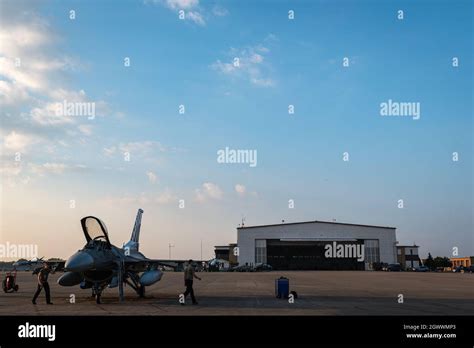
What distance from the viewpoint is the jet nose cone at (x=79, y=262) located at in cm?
1673

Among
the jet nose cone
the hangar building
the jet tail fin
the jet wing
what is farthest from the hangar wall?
the jet nose cone

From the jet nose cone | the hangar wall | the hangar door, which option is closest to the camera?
the jet nose cone

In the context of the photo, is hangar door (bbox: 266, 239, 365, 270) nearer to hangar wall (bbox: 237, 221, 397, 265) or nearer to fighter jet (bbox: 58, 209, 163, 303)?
hangar wall (bbox: 237, 221, 397, 265)

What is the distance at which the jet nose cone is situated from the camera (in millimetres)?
16734

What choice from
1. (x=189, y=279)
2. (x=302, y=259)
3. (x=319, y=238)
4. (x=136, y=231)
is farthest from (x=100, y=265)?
(x=302, y=259)

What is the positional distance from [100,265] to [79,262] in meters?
1.29

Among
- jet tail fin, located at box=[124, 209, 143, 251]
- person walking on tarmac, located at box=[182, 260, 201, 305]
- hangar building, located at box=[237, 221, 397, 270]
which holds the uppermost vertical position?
jet tail fin, located at box=[124, 209, 143, 251]

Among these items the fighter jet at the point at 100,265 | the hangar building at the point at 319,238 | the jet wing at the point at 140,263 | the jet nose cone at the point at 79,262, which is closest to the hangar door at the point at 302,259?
the hangar building at the point at 319,238

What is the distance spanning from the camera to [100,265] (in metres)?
18.0

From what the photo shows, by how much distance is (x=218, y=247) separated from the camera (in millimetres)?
123438

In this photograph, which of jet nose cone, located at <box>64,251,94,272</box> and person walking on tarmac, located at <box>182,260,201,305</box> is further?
person walking on tarmac, located at <box>182,260,201,305</box>
